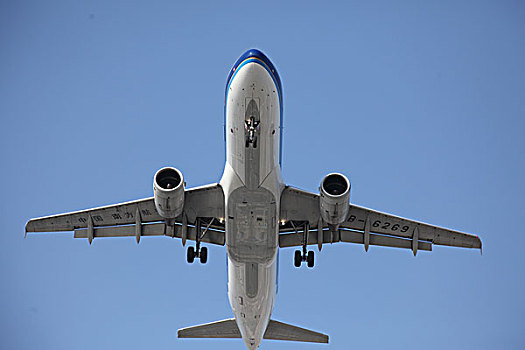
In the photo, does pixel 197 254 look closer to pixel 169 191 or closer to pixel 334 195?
pixel 169 191

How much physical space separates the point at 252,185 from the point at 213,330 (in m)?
10.8

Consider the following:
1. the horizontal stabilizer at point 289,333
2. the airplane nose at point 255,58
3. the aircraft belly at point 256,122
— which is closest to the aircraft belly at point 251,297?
the horizontal stabilizer at point 289,333

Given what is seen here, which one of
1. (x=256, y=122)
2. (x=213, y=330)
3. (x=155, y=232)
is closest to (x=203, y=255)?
(x=155, y=232)

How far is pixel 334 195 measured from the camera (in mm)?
24094

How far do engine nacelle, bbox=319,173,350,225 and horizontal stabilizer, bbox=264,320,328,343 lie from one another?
8.91m

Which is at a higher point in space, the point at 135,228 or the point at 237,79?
the point at 237,79

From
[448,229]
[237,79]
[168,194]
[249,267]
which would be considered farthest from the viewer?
[448,229]

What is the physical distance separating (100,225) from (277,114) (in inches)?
381

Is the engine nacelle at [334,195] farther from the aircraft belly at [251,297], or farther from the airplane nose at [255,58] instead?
the airplane nose at [255,58]

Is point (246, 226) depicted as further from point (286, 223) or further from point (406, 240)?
point (406, 240)

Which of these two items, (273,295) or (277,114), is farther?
(273,295)

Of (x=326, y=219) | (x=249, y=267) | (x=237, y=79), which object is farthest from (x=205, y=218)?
(x=237, y=79)

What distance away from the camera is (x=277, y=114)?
23578 mm

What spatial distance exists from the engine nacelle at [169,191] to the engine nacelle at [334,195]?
5.13 metres
